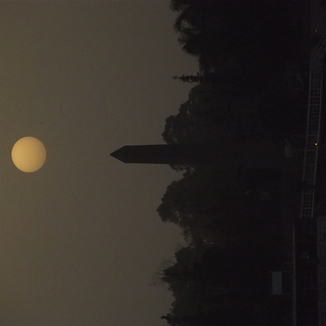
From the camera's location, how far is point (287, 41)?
61.5ft

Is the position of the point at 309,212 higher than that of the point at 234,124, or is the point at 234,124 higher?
the point at 234,124

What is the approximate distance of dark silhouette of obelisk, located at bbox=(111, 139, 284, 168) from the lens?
20875 mm

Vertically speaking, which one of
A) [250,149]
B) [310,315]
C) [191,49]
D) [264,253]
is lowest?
[310,315]

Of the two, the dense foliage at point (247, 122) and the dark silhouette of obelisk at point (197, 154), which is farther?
the dark silhouette of obelisk at point (197, 154)

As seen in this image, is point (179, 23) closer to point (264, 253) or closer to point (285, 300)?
point (264, 253)

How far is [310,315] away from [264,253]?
3.09 metres

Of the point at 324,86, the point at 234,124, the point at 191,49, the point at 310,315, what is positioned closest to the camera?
the point at 310,315

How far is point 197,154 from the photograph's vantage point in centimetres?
2150

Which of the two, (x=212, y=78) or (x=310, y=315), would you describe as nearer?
(x=310, y=315)

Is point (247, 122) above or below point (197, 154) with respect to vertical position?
above

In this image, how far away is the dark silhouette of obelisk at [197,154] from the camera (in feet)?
68.5

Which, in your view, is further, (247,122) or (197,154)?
(197,154)

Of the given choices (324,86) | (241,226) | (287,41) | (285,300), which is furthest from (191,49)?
(285,300)

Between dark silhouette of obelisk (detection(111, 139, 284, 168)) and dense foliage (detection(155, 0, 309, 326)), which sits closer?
dense foliage (detection(155, 0, 309, 326))
